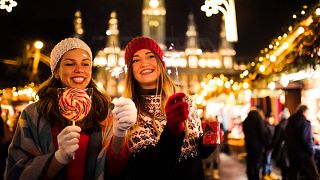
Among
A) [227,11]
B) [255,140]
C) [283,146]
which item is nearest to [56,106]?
[227,11]

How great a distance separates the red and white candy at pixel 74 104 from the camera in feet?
7.55

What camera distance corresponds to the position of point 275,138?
1051 centimetres

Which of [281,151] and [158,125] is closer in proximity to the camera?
[158,125]

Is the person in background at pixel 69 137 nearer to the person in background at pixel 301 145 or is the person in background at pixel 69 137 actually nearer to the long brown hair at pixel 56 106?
the long brown hair at pixel 56 106

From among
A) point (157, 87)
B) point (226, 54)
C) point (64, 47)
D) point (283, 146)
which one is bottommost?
point (283, 146)

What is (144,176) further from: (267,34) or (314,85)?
(314,85)

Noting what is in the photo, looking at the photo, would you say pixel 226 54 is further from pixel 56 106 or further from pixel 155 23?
pixel 56 106

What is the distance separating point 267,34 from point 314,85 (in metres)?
5.34

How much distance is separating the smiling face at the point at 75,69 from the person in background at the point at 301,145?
675cm

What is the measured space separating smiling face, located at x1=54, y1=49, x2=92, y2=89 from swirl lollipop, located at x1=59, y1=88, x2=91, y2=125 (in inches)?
9.8

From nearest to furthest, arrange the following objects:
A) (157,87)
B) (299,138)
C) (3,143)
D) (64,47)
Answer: (64,47) < (157,87) < (3,143) < (299,138)

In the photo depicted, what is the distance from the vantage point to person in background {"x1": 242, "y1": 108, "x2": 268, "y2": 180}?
10000 millimetres

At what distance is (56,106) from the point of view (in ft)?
8.24

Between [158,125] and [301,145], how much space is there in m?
6.59
